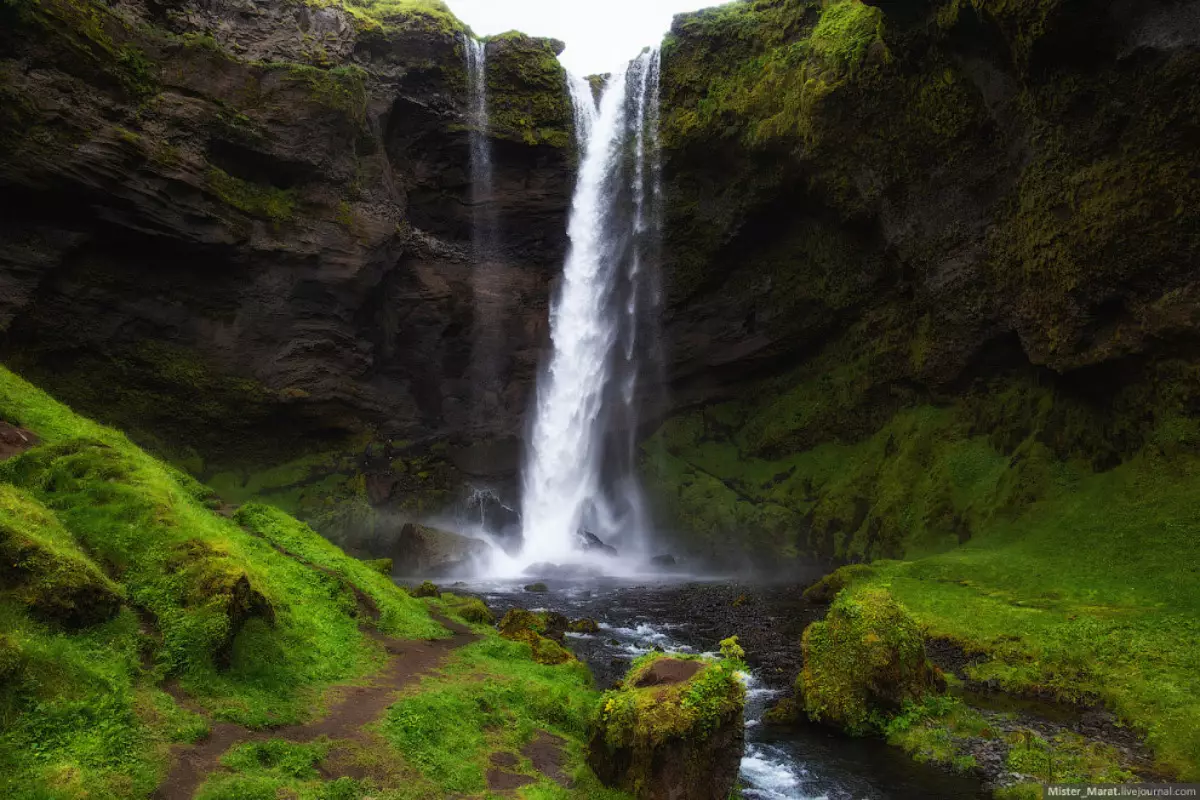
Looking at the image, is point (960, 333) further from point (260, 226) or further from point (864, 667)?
point (260, 226)

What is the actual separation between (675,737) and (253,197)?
35495 mm

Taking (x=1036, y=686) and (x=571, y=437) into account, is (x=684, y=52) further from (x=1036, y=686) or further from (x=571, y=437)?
(x=1036, y=686)

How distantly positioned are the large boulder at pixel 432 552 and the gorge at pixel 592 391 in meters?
1.16

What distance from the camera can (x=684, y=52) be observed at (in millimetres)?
40719

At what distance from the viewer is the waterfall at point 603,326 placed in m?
41.9

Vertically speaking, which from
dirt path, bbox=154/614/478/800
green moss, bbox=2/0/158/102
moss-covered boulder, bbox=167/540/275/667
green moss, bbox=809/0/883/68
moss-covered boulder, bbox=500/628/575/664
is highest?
green moss, bbox=809/0/883/68

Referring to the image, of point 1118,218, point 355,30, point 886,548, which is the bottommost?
point 886,548

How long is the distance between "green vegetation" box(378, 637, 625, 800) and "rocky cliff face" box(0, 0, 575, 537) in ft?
89.6

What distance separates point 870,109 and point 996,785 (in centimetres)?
3014

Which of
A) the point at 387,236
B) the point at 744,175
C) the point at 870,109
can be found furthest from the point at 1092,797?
the point at 387,236

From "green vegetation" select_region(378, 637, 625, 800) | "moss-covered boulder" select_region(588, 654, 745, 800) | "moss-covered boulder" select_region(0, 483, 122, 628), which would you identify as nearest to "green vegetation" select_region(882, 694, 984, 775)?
"moss-covered boulder" select_region(588, 654, 745, 800)

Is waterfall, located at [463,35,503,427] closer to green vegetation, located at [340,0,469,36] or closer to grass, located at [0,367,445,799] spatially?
green vegetation, located at [340,0,469,36]

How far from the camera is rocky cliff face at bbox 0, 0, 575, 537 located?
2998 centimetres

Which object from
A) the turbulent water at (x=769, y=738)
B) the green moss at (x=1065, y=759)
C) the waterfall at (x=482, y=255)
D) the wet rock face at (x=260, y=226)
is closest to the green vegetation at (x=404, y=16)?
the wet rock face at (x=260, y=226)
